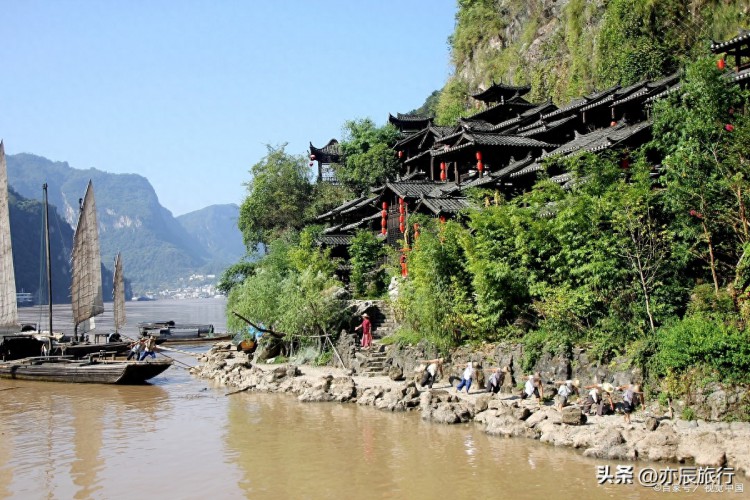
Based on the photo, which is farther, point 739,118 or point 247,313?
point 247,313

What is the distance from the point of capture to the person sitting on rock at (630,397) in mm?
16812

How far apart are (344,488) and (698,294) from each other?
1134cm

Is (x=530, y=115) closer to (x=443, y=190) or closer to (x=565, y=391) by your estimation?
(x=443, y=190)

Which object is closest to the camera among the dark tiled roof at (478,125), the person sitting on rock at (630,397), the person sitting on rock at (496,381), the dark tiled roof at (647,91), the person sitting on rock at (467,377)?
the person sitting on rock at (630,397)

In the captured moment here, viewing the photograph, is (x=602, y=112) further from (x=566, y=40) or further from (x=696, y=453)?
(x=696, y=453)

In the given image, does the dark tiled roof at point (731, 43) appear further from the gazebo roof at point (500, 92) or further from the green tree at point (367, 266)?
the gazebo roof at point (500, 92)

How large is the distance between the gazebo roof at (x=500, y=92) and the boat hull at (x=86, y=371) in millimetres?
32422

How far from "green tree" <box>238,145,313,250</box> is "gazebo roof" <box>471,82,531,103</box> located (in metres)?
16.2

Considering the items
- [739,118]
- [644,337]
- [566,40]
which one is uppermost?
[566,40]

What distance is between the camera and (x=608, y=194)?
2008 cm

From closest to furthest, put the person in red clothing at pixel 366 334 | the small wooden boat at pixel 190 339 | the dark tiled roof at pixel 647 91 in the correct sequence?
the person in red clothing at pixel 366 334, the dark tiled roof at pixel 647 91, the small wooden boat at pixel 190 339

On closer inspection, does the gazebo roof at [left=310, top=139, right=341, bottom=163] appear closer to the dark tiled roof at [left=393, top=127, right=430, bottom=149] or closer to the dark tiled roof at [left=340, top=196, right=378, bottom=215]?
the dark tiled roof at [left=393, top=127, right=430, bottom=149]

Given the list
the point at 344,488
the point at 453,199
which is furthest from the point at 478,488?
the point at 453,199

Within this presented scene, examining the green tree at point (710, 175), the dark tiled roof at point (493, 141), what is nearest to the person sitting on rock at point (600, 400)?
the green tree at point (710, 175)
